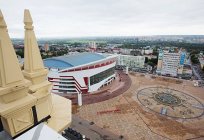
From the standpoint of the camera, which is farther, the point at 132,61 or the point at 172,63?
the point at 132,61

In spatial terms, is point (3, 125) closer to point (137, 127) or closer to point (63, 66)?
point (137, 127)

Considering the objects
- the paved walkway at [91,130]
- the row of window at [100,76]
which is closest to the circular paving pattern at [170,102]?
the row of window at [100,76]

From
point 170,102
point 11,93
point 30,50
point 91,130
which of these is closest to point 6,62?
point 11,93

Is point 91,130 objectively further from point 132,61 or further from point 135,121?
point 132,61

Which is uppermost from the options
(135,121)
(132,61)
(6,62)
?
(6,62)

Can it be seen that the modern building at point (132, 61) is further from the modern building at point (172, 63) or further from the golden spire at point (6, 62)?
the golden spire at point (6, 62)
